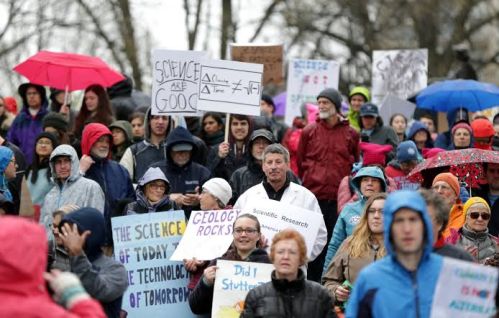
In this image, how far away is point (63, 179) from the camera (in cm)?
1280

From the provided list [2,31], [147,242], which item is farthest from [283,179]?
[2,31]

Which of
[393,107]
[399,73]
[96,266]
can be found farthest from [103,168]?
[399,73]

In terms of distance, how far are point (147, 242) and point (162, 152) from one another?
242cm

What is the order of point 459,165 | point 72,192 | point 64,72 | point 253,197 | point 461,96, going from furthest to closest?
point 461,96
point 64,72
point 459,165
point 72,192
point 253,197

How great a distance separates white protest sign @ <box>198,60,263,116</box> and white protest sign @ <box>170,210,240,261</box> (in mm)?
2673

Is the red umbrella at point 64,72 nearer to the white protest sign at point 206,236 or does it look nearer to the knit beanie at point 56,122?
the knit beanie at point 56,122

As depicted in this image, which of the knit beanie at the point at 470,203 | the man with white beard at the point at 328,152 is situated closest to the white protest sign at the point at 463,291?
the knit beanie at the point at 470,203

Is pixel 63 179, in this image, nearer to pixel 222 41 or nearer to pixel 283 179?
pixel 283 179

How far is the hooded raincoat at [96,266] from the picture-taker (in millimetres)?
9016

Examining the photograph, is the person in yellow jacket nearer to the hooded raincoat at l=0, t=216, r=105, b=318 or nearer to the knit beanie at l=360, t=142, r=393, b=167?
the knit beanie at l=360, t=142, r=393, b=167

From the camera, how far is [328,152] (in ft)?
47.4

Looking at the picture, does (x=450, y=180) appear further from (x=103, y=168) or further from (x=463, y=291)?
(x=463, y=291)

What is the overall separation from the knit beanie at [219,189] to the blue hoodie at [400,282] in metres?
4.51

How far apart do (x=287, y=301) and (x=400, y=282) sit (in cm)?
170
